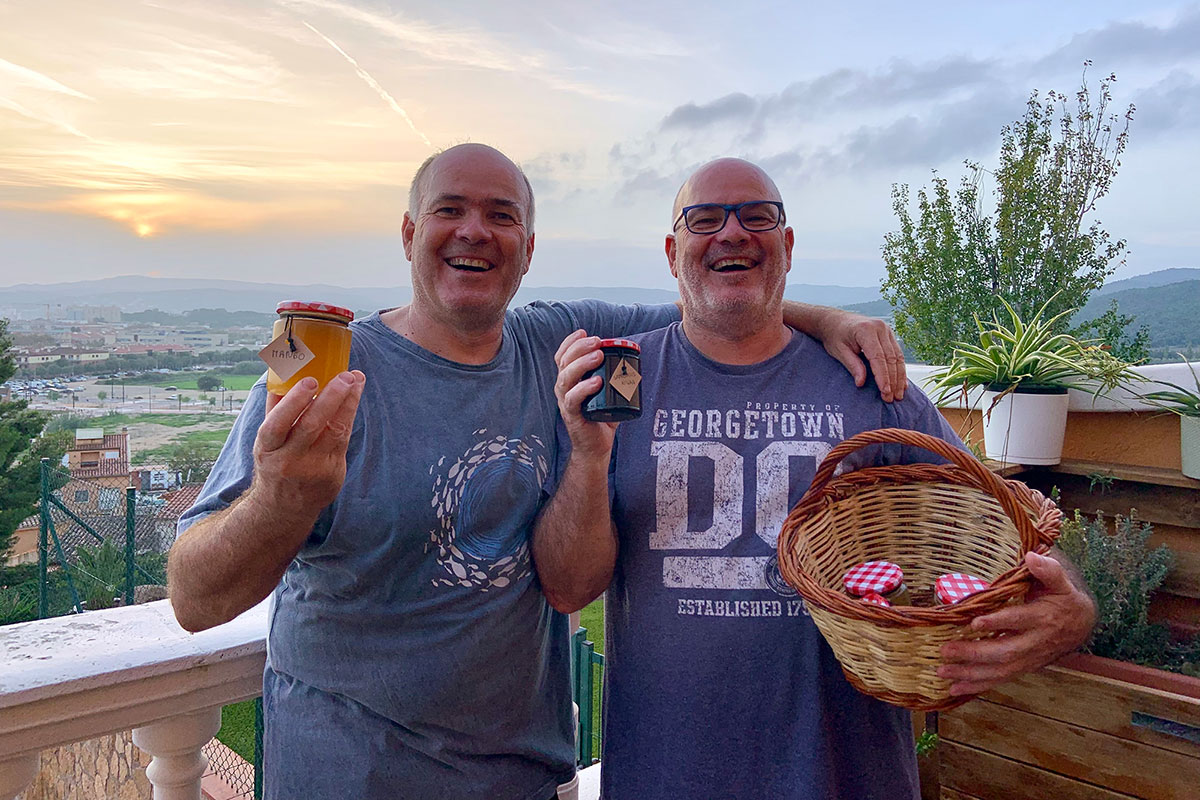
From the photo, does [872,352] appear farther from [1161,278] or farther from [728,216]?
[1161,278]

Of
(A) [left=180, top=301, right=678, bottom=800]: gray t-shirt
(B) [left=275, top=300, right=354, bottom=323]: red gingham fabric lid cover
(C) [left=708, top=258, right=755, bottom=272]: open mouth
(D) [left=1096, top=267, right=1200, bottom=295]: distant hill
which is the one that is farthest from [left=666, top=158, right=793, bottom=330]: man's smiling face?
(D) [left=1096, top=267, right=1200, bottom=295]: distant hill

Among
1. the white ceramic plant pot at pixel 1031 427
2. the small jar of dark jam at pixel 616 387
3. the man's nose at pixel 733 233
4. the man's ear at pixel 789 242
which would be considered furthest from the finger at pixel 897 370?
the white ceramic plant pot at pixel 1031 427

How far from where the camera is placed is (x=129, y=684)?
1.16 m

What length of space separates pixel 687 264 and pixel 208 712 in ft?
3.91

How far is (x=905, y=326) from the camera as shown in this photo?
13031mm

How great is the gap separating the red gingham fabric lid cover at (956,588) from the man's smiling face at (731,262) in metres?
0.57

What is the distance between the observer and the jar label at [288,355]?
2.84 ft

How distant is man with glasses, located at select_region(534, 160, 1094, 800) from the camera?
1.24 meters

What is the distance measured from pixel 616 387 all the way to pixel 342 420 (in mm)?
393

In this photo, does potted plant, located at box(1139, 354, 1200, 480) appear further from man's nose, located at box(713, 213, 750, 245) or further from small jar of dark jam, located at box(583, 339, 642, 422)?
small jar of dark jam, located at box(583, 339, 642, 422)

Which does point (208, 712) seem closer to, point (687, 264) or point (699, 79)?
point (687, 264)

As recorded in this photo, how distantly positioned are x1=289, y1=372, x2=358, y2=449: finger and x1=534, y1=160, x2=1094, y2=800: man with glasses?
37 cm

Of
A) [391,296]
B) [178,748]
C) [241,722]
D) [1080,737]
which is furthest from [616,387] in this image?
[241,722]

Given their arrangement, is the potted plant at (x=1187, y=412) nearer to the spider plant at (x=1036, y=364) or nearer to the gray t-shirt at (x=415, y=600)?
the spider plant at (x=1036, y=364)
